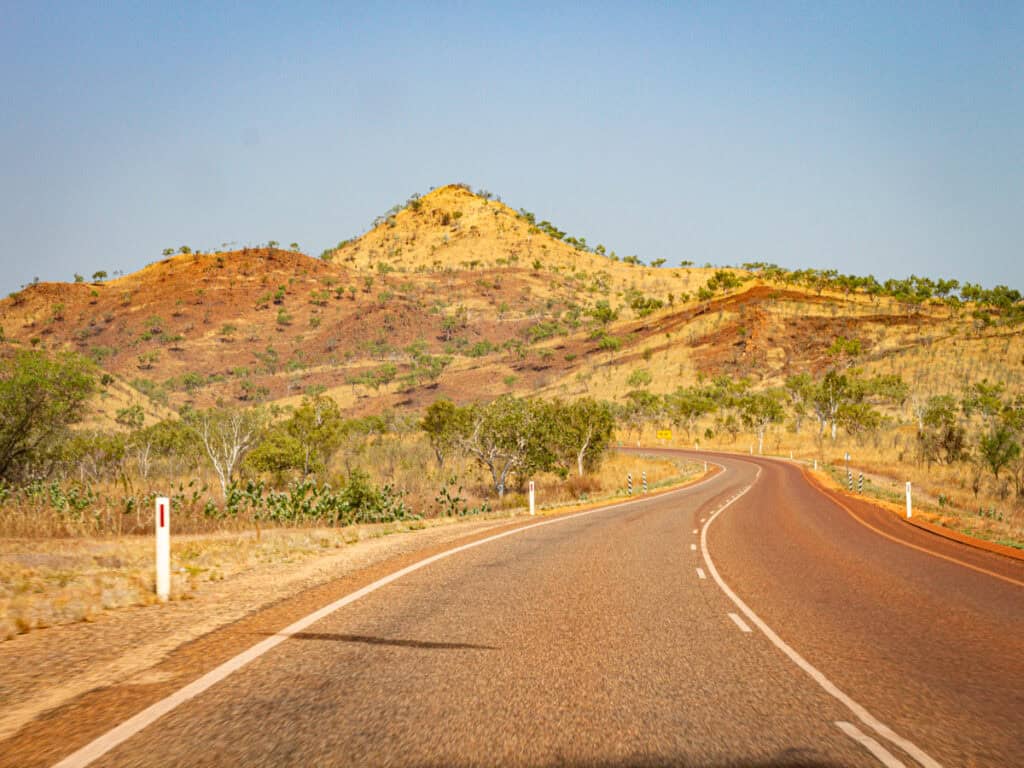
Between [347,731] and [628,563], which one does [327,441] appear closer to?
[628,563]

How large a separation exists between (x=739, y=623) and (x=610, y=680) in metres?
2.84

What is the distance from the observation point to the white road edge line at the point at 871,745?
12.9ft

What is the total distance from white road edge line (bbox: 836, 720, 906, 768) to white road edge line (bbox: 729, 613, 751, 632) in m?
2.80

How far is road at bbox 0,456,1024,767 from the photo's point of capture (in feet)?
13.0

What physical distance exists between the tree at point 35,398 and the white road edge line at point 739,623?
68.3 feet

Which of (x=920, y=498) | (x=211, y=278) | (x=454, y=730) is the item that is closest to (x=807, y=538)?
(x=454, y=730)

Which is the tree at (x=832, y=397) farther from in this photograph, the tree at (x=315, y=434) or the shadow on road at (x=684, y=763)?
the shadow on road at (x=684, y=763)

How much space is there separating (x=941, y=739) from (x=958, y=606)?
552 cm

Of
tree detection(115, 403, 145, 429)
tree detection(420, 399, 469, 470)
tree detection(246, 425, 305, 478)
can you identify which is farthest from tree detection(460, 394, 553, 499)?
tree detection(115, 403, 145, 429)

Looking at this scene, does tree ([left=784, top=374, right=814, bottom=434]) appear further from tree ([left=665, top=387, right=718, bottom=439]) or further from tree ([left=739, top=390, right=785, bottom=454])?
tree ([left=665, top=387, right=718, bottom=439])

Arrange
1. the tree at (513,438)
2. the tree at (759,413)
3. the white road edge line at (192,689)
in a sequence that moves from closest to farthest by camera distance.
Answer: the white road edge line at (192,689) → the tree at (513,438) → the tree at (759,413)

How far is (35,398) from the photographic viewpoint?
21891mm

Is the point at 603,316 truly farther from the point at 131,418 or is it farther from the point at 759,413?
the point at 131,418

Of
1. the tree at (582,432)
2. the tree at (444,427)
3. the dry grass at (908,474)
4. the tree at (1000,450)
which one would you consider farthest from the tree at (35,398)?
the tree at (1000,450)
